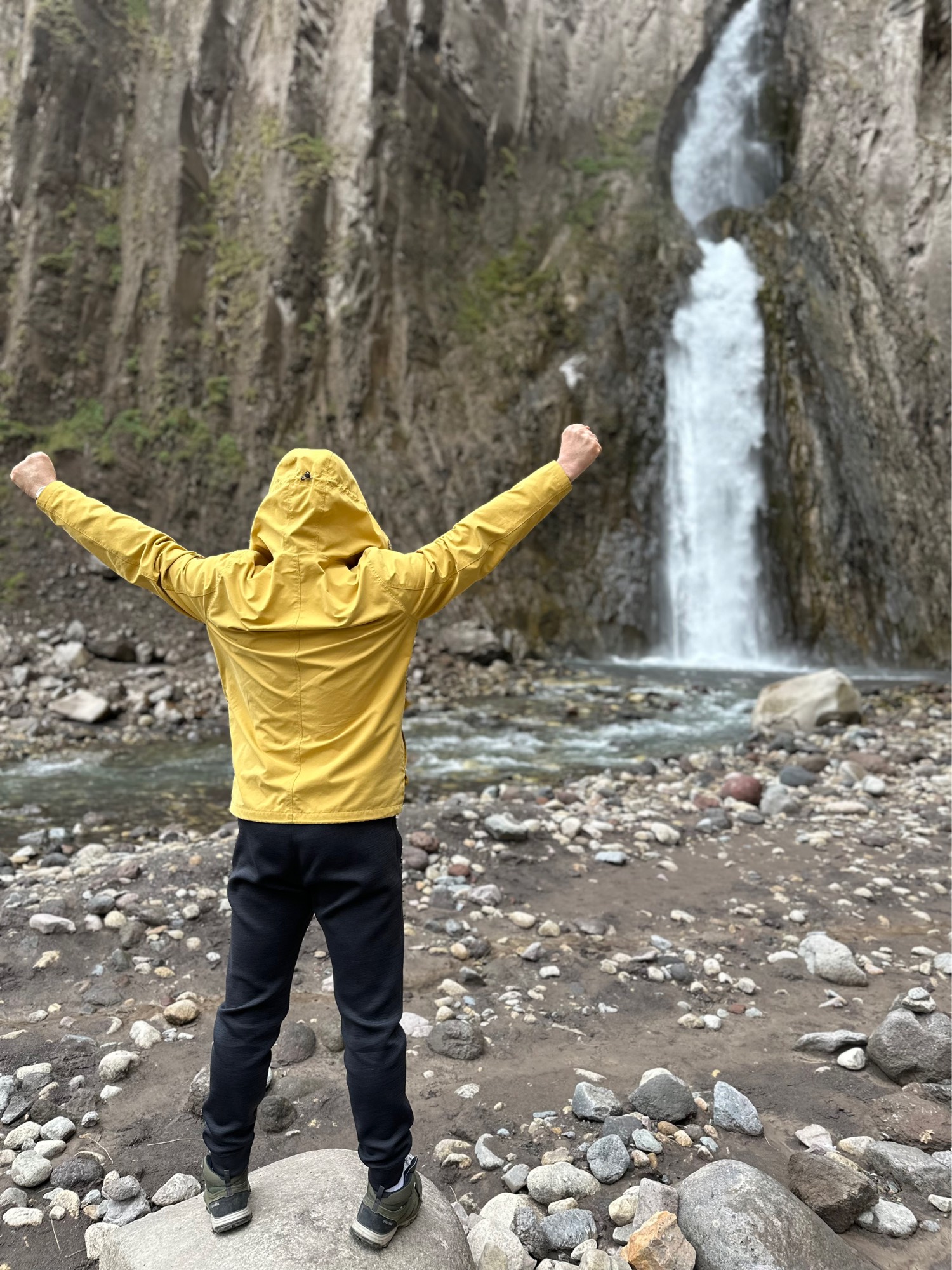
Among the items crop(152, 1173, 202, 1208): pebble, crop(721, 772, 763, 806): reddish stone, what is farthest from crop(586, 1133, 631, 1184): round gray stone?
crop(721, 772, 763, 806): reddish stone

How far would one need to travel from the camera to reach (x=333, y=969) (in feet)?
7.43

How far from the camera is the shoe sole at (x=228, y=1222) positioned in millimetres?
2238

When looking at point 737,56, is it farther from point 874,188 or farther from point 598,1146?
point 598,1146

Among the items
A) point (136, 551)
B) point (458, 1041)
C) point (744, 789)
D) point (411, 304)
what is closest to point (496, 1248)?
point (458, 1041)

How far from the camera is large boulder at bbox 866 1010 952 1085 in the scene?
3314 millimetres

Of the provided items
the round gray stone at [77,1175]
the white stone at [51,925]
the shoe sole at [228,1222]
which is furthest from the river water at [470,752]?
the shoe sole at [228,1222]

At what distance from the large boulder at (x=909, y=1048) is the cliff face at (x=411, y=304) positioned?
1544 cm

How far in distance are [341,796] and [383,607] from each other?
0.54 meters

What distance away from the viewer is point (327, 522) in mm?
2357

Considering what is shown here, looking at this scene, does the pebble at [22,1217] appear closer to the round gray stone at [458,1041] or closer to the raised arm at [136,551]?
the round gray stone at [458,1041]

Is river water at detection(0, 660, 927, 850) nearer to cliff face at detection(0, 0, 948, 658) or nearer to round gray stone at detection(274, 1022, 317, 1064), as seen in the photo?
round gray stone at detection(274, 1022, 317, 1064)

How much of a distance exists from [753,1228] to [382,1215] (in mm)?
1045

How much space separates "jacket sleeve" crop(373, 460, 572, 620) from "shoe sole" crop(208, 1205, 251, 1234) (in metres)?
1.73

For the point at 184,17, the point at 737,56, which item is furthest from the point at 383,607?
the point at 737,56
